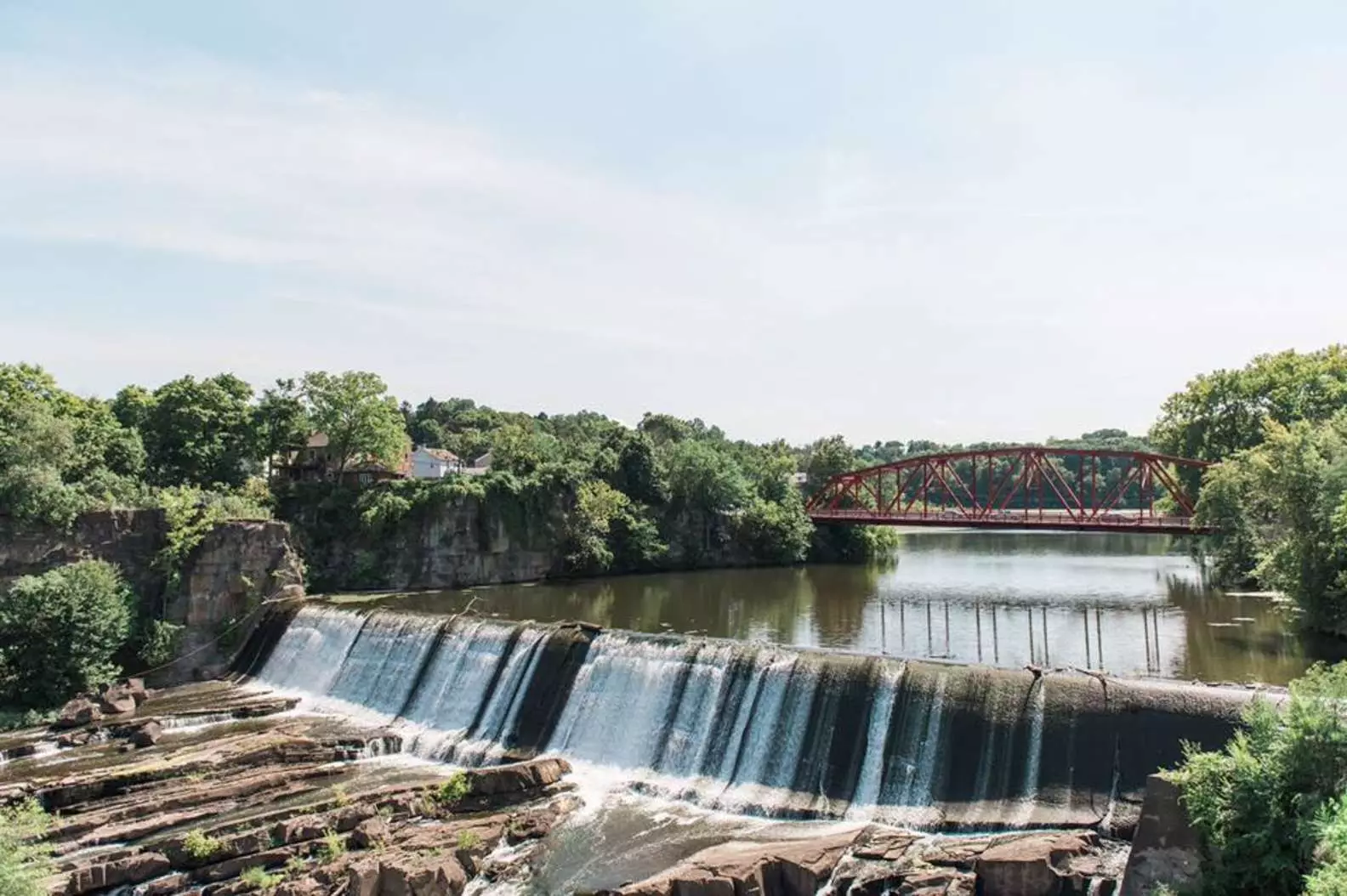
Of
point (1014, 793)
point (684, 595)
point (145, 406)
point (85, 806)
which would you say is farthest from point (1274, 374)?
point (145, 406)

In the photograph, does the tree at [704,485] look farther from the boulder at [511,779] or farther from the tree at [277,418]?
the boulder at [511,779]

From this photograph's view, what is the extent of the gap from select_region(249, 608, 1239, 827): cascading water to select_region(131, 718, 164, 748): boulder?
491 cm

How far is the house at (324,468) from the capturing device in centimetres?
4953

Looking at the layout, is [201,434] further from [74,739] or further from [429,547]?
[74,739]

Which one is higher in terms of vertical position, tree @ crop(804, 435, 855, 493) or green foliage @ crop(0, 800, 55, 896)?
tree @ crop(804, 435, 855, 493)

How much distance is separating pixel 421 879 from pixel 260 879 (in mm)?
3315

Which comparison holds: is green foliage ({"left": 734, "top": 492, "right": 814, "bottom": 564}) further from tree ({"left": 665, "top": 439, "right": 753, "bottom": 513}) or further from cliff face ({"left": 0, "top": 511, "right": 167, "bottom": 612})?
cliff face ({"left": 0, "top": 511, "right": 167, "bottom": 612})

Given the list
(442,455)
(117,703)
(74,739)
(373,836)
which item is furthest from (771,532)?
(373,836)

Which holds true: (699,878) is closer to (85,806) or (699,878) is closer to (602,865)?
(602,865)

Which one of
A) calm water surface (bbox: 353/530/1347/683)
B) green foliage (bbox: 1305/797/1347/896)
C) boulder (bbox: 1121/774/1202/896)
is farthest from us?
calm water surface (bbox: 353/530/1347/683)

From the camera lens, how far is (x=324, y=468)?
164 ft

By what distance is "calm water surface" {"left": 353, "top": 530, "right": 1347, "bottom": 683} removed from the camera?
26.3 m

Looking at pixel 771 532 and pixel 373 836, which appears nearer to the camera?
pixel 373 836

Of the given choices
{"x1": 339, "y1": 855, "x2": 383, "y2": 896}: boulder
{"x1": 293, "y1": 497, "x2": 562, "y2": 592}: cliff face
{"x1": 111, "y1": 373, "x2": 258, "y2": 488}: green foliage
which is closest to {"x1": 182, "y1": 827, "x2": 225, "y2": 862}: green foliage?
{"x1": 339, "y1": 855, "x2": 383, "y2": 896}: boulder
